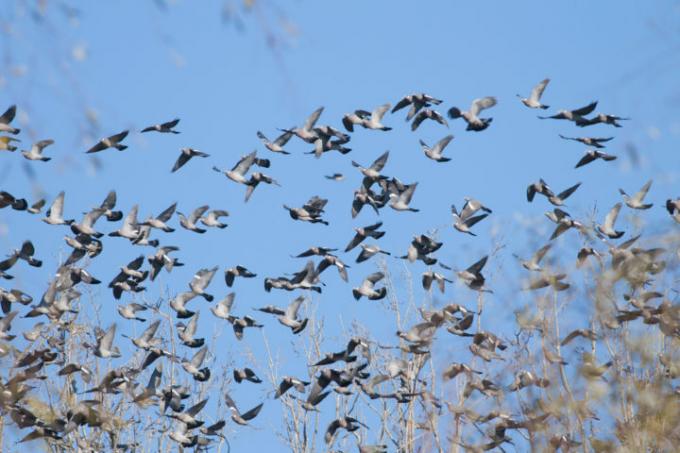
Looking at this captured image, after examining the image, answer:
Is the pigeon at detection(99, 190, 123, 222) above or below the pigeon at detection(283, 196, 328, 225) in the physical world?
above

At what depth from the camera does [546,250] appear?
17875 millimetres

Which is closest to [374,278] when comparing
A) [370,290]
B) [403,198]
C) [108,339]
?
[370,290]

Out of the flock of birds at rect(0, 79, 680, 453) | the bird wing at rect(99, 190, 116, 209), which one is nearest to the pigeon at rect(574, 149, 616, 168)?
the flock of birds at rect(0, 79, 680, 453)

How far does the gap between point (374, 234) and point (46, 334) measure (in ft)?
21.4

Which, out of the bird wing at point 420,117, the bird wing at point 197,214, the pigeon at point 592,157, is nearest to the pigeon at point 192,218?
the bird wing at point 197,214

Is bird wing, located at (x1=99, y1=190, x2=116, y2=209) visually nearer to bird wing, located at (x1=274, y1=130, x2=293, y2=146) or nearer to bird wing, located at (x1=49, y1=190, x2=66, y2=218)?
bird wing, located at (x1=49, y1=190, x2=66, y2=218)

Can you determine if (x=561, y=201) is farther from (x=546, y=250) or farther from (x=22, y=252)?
(x=22, y=252)

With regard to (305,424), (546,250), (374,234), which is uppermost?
(374,234)

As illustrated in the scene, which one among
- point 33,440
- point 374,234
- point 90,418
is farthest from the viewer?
point 374,234

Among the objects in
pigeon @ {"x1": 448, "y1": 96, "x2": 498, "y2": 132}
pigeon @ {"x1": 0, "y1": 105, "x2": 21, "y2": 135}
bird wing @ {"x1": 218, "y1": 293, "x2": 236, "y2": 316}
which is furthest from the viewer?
bird wing @ {"x1": 218, "y1": 293, "x2": 236, "y2": 316}

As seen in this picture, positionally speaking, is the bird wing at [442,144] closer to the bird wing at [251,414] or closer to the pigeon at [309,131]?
the pigeon at [309,131]

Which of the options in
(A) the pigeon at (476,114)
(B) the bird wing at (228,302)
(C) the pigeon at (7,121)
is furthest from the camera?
(B) the bird wing at (228,302)

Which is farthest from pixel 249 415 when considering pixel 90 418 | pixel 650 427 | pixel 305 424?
pixel 650 427

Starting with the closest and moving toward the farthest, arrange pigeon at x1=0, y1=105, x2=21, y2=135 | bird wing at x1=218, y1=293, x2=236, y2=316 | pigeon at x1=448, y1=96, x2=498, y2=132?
1. pigeon at x1=0, y1=105, x2=21, y2=135
2. pigeon at x1=448, y1=96, x2=498, y2=132
3. bird wing at x1=218, y1=293, x2=236, y2=316
